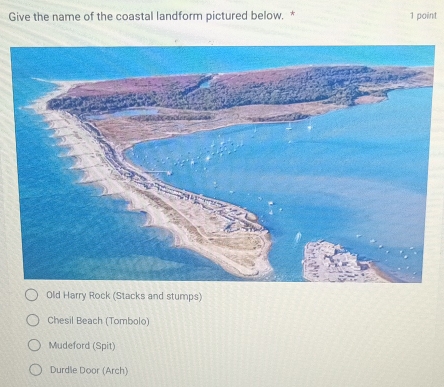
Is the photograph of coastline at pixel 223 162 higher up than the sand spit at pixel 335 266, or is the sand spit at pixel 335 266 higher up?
the photograph of coastline at pixel 223 162

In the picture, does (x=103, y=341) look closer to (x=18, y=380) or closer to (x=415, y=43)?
(x=18, y=380)

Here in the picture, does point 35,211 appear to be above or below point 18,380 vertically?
above

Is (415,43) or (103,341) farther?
(103,341)

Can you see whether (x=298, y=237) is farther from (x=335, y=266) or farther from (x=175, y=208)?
(x=175, y=208)

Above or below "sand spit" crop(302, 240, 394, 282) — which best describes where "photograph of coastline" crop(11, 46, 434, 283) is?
above

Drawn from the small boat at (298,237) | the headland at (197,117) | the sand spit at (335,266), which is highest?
the headland at (197,117)

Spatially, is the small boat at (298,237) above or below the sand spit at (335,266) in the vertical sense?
above

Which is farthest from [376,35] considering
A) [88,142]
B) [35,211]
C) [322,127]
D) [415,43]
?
[35,211]

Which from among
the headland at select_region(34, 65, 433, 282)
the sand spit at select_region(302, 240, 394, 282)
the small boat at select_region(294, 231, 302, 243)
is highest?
the headland at select_region(34, 65, 433, 282)
